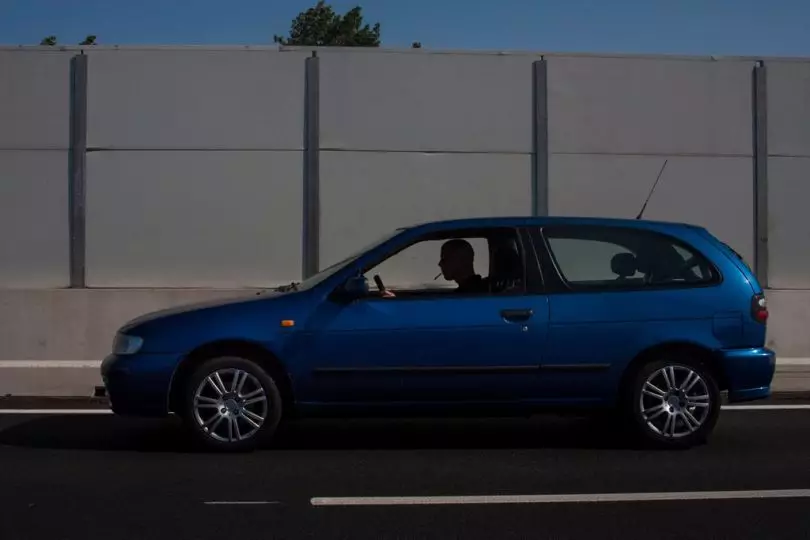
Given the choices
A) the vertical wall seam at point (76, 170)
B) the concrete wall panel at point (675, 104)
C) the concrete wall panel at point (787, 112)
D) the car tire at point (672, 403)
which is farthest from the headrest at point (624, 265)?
the vertical wall seam at point (76, 170)

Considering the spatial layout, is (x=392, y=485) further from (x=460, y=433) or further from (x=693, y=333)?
(x=693, y=333)

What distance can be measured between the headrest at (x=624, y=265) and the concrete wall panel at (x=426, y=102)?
4.70 meters

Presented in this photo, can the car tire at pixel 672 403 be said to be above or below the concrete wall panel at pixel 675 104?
below

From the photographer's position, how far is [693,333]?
7.06m

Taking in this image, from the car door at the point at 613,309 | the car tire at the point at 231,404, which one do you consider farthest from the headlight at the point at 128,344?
the car door at the point at 613,309

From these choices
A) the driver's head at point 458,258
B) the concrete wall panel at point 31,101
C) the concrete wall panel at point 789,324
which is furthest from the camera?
the concrete wall panel at point 31,101

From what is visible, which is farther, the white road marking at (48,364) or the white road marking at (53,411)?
the white road marking at (48,364)

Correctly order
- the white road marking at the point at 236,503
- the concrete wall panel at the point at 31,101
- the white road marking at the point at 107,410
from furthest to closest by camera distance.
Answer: the concrete wall panel at the point at 31,101, the white road marking at the point at 107,410, the white road marking at the point at 236,503

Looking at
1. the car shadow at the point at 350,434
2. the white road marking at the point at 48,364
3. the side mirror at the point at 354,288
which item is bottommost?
the car shadow at the point at 350,434

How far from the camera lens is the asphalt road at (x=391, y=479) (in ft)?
17.2

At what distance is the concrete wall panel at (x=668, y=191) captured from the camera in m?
11.8

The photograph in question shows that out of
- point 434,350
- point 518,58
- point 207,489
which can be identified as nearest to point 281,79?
point 518,58

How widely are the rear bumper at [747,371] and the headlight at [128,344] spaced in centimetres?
412

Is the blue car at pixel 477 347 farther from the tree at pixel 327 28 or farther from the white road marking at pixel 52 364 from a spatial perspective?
the tree at pixel 327 28
